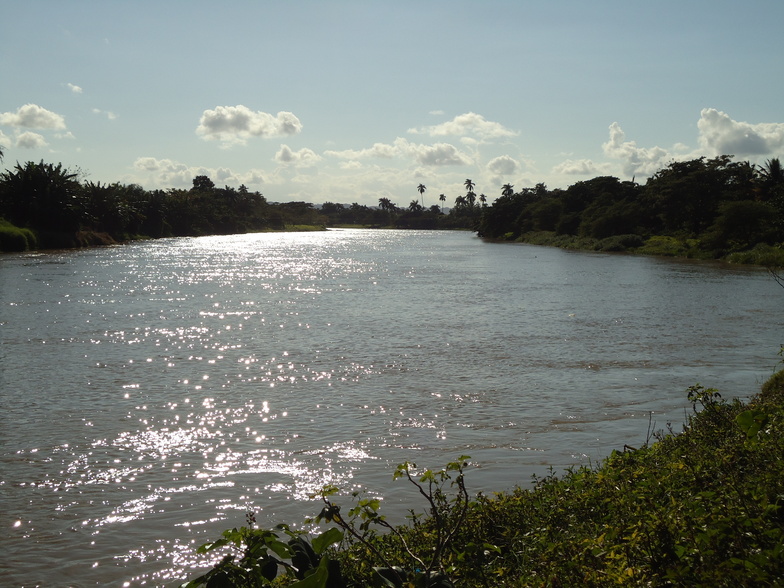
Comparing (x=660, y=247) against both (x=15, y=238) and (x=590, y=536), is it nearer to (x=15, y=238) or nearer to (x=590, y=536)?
(x=15, y=238)

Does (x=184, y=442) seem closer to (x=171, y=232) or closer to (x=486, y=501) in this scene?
(x=486, y=501)

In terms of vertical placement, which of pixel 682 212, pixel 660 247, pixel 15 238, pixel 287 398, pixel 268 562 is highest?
pixel 682 212

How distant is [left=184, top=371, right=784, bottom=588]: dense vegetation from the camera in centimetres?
388

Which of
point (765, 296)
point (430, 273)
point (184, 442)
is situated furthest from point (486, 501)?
point (430, 273)

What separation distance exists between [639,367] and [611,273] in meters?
31.0

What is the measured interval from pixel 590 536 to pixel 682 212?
68.2m

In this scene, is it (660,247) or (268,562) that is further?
(660,247)

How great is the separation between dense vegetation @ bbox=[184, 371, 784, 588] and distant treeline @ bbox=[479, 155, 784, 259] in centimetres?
4391

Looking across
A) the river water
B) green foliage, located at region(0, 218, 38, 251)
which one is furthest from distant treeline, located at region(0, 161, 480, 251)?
the river water

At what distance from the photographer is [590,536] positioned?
5191mm

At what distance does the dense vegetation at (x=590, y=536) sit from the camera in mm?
3877

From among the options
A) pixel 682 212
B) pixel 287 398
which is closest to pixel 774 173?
pixel 682 212

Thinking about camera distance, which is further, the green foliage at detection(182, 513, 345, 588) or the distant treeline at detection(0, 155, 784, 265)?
the distant treeline at detection(0, 155, 784, 265)

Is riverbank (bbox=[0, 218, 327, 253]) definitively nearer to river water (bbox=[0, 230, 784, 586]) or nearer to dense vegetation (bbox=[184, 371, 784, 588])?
river water (bbox=[0, 230, 784, 586])
